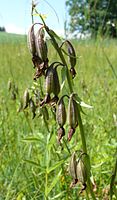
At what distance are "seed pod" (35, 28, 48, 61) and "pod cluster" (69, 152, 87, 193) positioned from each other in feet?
1.06

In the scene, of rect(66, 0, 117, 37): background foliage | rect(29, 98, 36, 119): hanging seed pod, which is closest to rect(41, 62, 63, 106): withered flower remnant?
rect(29, 98, 36, 119): hanging seed pod

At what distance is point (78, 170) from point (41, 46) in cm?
37

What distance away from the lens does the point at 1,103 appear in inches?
120

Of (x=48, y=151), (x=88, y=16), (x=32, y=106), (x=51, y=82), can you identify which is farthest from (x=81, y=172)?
(x=88, y=16)

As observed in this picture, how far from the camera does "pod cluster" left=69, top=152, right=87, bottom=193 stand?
1133 millimetres

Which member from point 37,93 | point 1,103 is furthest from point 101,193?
point 1,103

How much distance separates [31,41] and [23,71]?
427 cm

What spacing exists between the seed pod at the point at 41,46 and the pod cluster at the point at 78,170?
32 centimetres

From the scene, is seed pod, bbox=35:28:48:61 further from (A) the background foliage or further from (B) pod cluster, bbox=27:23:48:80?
(A) the background foliage

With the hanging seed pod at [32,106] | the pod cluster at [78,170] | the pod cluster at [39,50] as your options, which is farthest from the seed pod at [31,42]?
the hanging seed pod at [32,106]

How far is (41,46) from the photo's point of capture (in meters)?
1.04

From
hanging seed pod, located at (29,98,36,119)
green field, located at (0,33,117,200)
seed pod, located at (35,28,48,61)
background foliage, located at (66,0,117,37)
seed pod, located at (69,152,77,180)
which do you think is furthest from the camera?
background foliage, located at (66,0,117,37)

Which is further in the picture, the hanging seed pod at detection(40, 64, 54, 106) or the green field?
the green field

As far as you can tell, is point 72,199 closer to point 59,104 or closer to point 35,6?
point 59,104
